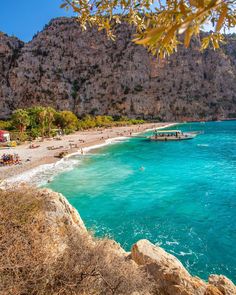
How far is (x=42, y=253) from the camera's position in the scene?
14.5ft

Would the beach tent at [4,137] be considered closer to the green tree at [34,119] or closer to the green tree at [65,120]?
the green tree at [34,119]

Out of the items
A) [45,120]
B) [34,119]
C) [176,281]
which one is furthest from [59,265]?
[34,119]

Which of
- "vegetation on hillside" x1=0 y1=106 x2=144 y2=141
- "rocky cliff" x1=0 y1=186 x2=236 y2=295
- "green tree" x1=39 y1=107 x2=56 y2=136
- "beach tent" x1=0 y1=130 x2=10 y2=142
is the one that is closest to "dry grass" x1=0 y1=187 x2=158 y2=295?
"rocky cliff" x1=0 y1=186 x2=236 y2=295

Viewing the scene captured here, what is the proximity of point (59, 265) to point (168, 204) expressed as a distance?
13.4 m

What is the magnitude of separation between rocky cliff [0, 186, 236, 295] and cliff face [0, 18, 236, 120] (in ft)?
371

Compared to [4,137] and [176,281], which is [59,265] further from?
[4,137]

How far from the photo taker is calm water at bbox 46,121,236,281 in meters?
11.1

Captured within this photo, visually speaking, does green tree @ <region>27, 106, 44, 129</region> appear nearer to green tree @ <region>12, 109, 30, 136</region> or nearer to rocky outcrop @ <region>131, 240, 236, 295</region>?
green tree @ <region>12, 109, 30, 136</region>

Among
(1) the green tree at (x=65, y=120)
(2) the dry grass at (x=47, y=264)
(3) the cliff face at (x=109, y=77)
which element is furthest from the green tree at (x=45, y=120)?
(3) the cliff face at (x=109, y=77)

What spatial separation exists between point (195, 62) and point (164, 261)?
5427 inches

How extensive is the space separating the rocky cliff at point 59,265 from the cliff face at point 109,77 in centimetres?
11309

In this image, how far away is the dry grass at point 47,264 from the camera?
12.6 feet

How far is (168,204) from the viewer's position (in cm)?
1669

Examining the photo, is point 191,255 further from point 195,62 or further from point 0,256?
point 195,62
